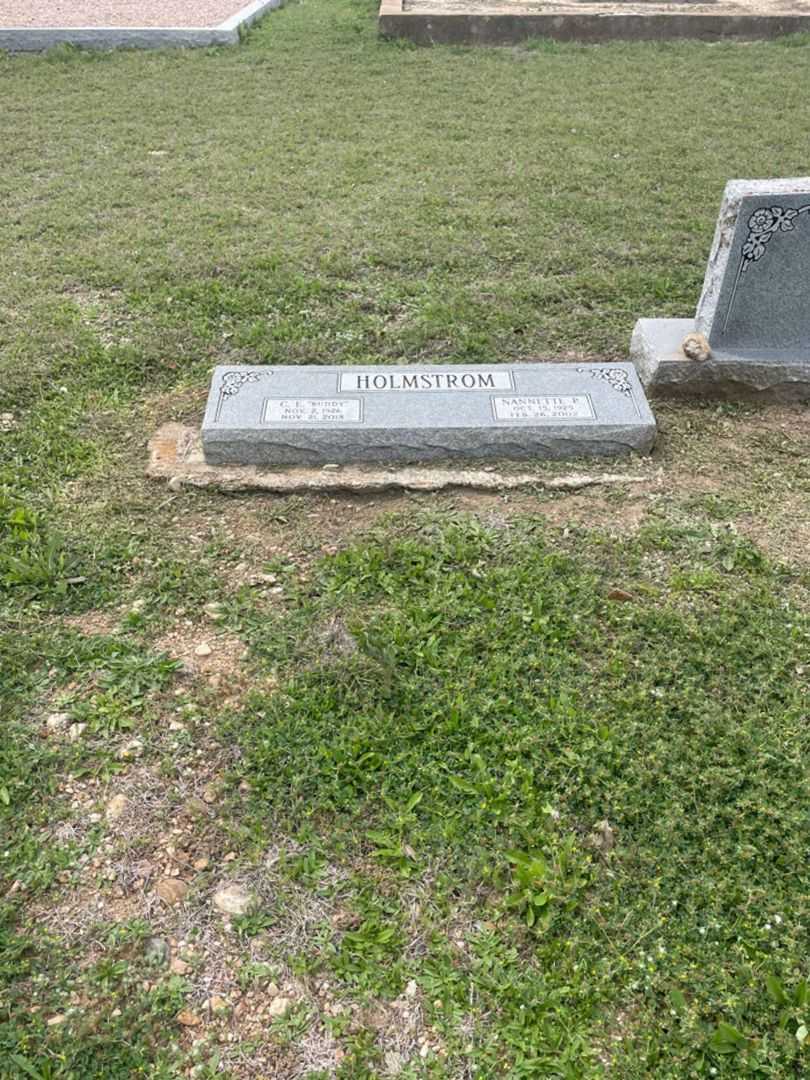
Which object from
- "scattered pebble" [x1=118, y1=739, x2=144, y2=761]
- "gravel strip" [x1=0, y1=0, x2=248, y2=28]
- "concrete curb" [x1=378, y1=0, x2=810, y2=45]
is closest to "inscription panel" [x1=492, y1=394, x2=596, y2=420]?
"scattered pebble" [x1=118, y1=739, x2=144, y2=761]

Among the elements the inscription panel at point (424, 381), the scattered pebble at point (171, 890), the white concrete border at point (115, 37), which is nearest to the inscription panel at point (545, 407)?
the inscription panel at point (424, 381)

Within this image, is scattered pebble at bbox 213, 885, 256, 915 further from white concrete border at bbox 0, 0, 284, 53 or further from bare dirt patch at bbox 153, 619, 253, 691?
white concrete border at bbox 0, 0, 284, 53

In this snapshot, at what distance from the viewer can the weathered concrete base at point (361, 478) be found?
3387 millimetres

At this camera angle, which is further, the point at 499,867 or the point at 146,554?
the point at 146,554

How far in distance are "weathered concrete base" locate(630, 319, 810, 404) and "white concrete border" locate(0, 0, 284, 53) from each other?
7.79 m

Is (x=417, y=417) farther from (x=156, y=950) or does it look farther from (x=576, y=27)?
(x=576, y=27)

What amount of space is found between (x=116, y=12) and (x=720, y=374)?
10.1m

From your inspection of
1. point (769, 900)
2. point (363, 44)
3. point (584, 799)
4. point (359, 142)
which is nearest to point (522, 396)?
point (584, 799)

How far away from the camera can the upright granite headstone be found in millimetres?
3637

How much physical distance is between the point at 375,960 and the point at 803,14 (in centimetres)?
1129

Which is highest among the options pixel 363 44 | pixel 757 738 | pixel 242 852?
pixel 363 44

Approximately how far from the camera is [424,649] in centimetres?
266

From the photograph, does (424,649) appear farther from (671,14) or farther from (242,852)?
(671,14)

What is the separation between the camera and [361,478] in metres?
3.42
